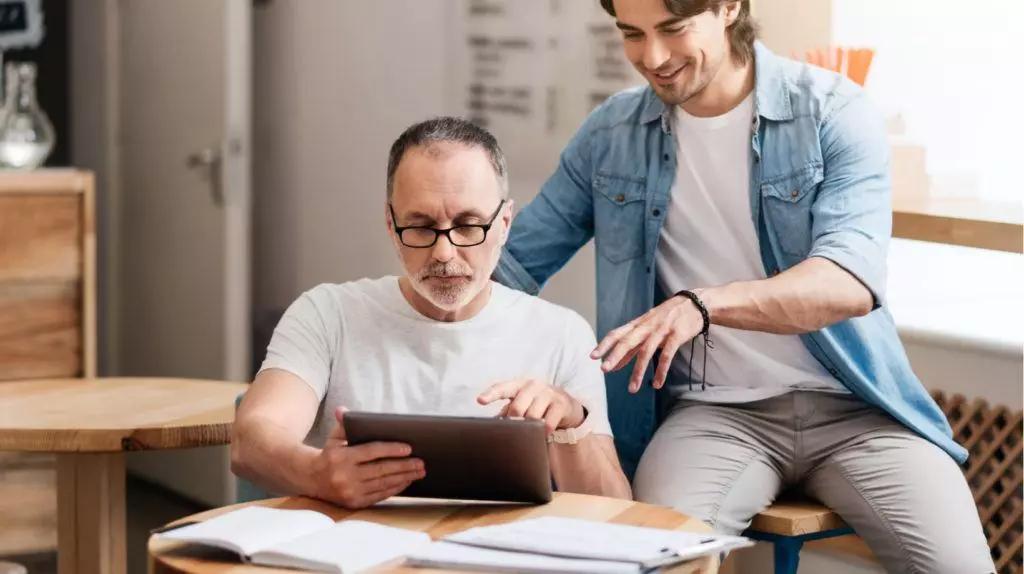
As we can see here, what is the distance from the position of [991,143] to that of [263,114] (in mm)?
2426

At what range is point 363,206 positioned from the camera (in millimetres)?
4285

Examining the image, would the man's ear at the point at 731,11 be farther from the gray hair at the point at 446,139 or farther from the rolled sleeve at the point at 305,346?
the rolled sleeve at the point at 305,346

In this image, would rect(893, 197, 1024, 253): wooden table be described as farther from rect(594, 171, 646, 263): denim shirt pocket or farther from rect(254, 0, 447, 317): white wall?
rect(254, 0, 447, 317): white wall

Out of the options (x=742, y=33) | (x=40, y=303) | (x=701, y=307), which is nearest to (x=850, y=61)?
(x=742, y=33)

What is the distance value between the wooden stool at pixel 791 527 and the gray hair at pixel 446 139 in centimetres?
66

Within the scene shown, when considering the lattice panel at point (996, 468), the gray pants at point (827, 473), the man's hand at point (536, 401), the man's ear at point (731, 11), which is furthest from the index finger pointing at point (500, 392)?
the lattice panel at point (996, 468)

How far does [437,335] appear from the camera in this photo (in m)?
2.10

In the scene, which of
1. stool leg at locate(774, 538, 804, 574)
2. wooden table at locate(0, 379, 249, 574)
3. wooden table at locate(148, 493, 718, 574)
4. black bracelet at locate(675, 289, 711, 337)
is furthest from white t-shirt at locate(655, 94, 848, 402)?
wooden table at locate(0, 379, 249, 574)

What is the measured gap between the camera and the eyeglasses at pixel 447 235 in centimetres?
204

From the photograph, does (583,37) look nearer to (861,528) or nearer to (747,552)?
(747,552)

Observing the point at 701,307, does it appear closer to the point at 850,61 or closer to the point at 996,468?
the point at 850,61

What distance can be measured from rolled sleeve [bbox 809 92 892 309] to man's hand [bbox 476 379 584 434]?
1.80 feet

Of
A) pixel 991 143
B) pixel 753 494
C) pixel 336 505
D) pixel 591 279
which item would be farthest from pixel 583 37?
pixel 336 505

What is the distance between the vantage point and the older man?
6.52ft
